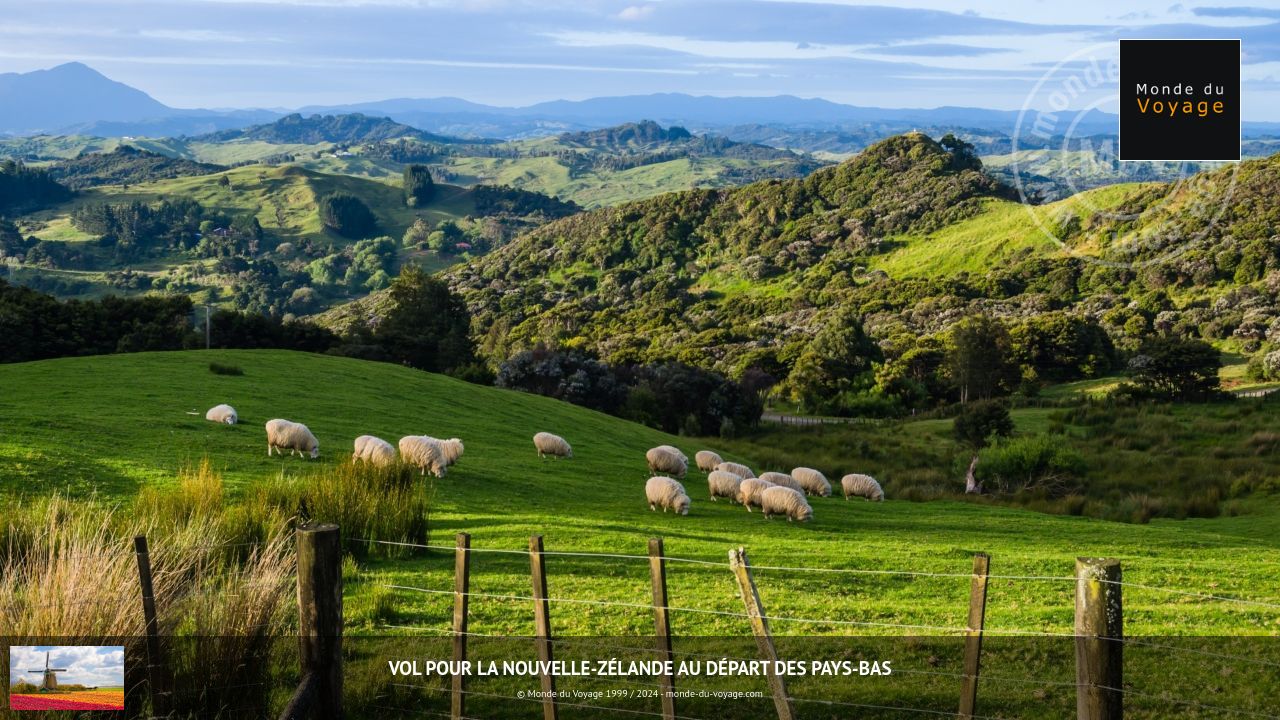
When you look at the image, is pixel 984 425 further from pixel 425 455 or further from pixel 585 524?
pixel 585 524

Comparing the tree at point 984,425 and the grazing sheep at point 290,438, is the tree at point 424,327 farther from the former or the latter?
the grazing sheep at point 290,438

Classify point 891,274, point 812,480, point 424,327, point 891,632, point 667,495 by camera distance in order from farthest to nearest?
point 891,274, point 424,327, point 812,480, point 667,495, point 891,632

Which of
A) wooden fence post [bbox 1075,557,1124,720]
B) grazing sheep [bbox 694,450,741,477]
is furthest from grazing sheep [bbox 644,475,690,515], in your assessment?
wooden fence post [bbox 1075,557,1124,720]

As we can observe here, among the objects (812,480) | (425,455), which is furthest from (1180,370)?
(425,455)

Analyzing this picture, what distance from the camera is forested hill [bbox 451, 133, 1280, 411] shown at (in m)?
74.4

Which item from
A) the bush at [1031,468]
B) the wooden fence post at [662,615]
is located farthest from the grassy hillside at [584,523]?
the bush at [1031,468]

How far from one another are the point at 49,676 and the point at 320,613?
77.5 inches

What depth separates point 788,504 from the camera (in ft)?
61.6

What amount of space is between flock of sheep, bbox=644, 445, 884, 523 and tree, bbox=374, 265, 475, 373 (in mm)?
37197

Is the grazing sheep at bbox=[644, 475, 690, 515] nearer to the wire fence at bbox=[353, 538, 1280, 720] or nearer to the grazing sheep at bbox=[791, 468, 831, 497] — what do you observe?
the grazing sheep at bbox=[791, 468, 831, 497]

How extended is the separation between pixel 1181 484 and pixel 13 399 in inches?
1299

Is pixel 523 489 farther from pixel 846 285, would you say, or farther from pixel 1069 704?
pixel 846 285

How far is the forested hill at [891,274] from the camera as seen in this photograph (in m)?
74.4

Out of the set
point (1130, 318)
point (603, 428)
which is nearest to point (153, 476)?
point (603, 428)
